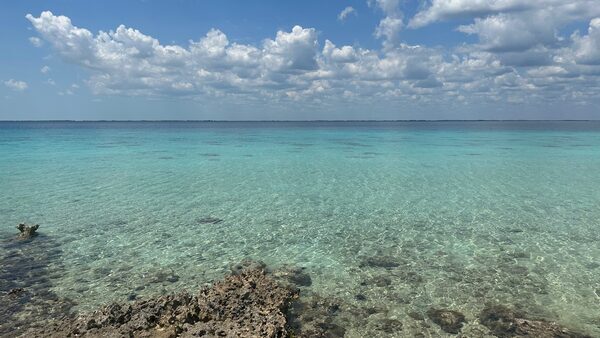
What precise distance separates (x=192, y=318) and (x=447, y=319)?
500cm

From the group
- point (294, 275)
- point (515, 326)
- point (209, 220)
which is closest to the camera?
point (515, 326)

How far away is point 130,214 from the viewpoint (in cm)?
1664

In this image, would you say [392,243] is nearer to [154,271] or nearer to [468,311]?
[468,311]

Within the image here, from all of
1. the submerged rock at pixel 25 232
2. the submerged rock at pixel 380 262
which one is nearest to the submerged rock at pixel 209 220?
the submerged rock at pixel 25 232

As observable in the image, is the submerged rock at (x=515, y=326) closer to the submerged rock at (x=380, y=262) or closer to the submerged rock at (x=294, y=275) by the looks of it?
the submerged rock at (x=380, y=262)

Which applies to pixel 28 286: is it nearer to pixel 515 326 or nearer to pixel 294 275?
pixel 294 275

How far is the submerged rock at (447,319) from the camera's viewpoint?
25.8 feet

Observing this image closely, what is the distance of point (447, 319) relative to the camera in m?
8.14

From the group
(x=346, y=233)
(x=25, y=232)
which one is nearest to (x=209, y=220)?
(x=346, y=233)

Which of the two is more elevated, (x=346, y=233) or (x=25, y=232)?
(x=25, y=232)

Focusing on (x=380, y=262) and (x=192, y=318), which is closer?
(x=192, y=318)

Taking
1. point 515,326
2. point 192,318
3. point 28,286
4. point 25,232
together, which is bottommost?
point 515,326

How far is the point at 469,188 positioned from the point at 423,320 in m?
16.0

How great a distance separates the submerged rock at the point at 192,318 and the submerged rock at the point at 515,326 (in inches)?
162
